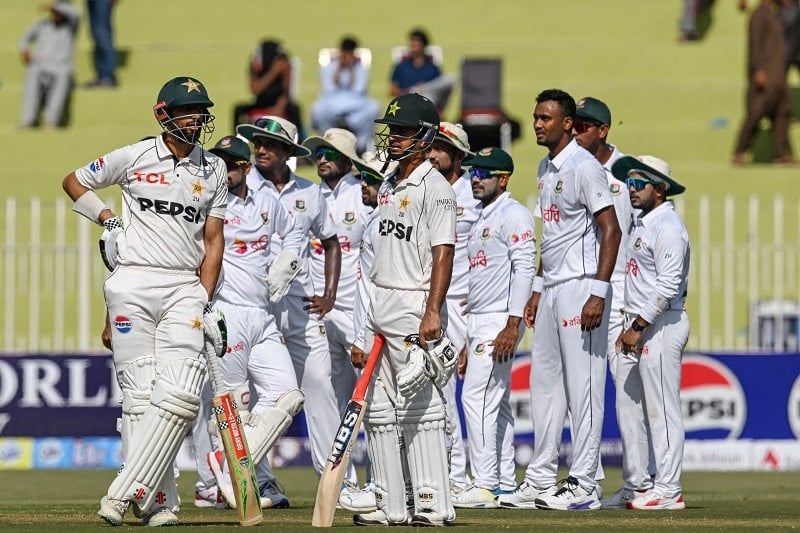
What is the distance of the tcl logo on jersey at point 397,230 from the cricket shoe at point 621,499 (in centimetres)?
289

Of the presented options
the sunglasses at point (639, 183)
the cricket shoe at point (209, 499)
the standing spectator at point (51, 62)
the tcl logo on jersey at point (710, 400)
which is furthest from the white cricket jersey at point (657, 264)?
the standing spectator at point (51, 62)

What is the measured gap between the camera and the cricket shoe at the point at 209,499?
1126 cm

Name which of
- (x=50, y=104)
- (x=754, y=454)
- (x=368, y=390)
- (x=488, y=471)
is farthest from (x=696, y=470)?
(x=50, y=104)

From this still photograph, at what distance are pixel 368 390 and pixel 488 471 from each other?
2.51 metres

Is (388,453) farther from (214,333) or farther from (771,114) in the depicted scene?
(771,114)

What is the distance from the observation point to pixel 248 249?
11.3m

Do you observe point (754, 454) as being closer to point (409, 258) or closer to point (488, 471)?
point (488, 471)

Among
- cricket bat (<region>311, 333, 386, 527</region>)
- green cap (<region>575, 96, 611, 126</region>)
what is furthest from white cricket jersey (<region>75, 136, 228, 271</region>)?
green cap (<region>575, 96, 611, 126</region>)

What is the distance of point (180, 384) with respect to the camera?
8.83 metres

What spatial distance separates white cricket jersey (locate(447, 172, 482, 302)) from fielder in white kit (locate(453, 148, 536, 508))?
0.13m

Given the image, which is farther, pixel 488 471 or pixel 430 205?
pixel 488 471

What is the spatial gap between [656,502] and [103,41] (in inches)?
567

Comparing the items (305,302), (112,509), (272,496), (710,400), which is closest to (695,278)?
(710,400)

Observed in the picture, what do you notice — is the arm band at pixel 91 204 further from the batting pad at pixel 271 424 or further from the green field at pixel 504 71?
the green field at pixel 504 71
